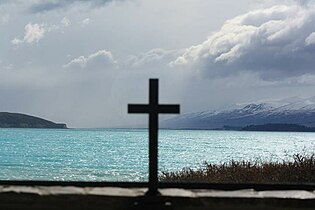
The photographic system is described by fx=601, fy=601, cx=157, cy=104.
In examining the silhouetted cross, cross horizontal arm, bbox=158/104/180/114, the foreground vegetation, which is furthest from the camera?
the foreground vegetation

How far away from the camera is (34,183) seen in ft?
17.2

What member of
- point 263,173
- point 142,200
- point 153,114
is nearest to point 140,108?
point 153,114

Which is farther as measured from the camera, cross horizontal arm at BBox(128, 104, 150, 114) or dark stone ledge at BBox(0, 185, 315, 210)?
cross horizontal arm at BBox(128, 104, 150, 114)

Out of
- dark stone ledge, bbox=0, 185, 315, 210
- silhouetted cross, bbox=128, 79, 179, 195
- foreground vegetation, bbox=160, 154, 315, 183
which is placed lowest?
foreground vegetation, bbox=160, 154, 315, 183

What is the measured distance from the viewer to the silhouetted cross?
4727 mm

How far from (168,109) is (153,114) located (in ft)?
0.43

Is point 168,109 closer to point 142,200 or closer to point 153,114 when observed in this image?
point 153,114

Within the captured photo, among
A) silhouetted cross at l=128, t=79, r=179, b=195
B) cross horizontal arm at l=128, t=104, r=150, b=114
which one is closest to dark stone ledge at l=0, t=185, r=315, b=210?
silhouetted cross at l=128, t=79, r=179, b=195

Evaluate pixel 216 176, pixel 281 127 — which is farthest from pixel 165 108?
pixel 281 127

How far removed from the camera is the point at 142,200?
461 cm

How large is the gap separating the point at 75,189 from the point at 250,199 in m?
1.38

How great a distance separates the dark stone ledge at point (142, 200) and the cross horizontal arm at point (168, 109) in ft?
2.17

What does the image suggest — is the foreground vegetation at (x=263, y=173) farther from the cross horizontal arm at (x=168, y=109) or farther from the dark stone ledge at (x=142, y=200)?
the dark stone ledge at (x=142, y=200)

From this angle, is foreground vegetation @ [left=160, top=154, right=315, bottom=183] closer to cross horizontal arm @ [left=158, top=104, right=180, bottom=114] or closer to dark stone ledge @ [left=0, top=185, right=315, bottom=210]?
cross horizontal arm @ [left=158, top=104, right=180, bottom=114]
